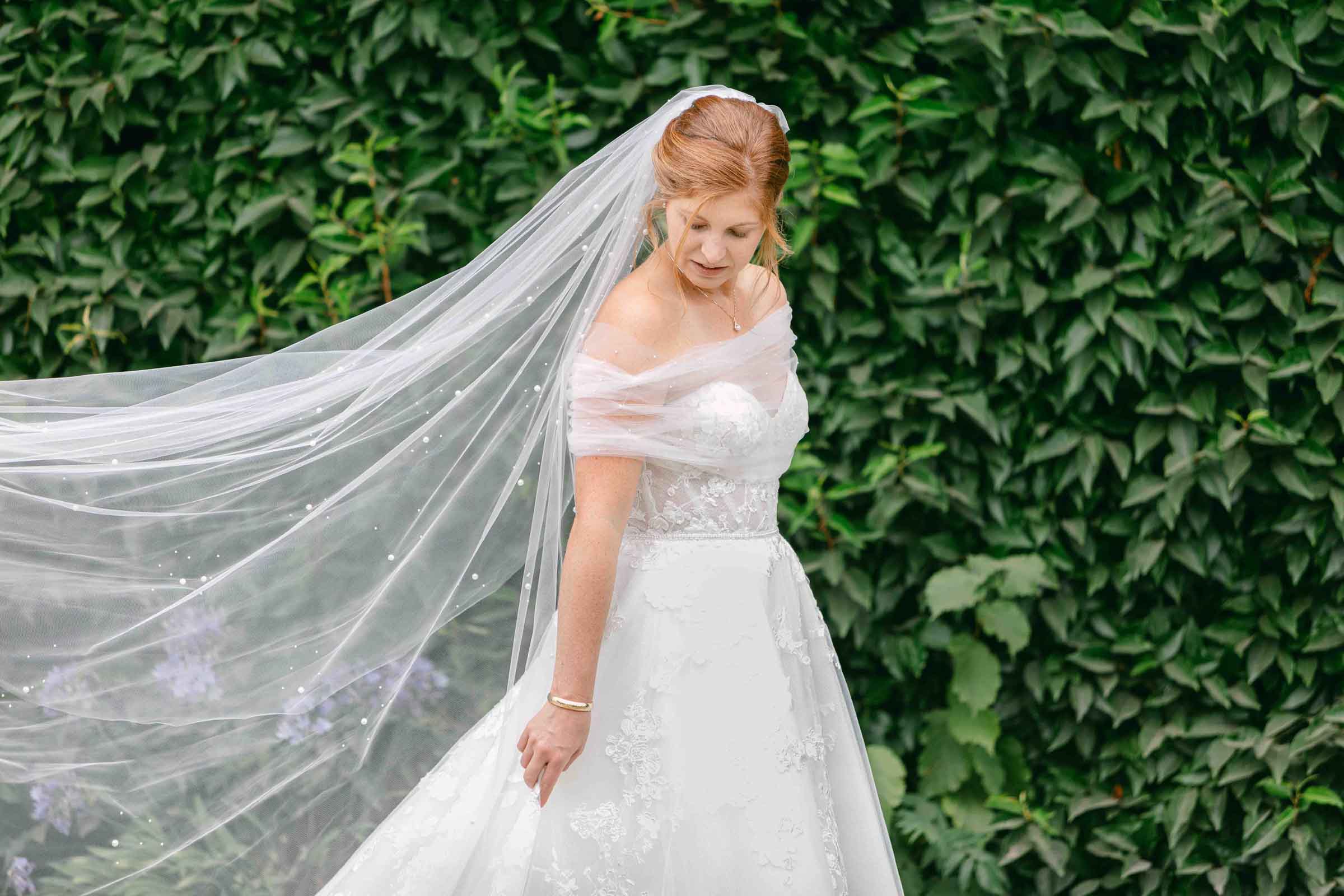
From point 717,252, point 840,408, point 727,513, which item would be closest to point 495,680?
point 727,513

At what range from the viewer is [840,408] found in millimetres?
3379

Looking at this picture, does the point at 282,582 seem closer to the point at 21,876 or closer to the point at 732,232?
the point at 21,876

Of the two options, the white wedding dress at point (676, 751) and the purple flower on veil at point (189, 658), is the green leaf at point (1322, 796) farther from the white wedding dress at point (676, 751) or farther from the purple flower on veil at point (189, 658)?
the purple flower on veil at point (189, 658)

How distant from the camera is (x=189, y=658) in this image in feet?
7.20

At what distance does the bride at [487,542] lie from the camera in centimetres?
202

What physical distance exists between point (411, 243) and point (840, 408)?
1217 millimetres

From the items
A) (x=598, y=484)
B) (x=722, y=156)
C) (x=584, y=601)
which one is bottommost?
(x=584, y=601)

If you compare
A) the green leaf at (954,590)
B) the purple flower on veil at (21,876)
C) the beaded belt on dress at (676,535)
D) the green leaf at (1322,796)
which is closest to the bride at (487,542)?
the beaded belt on dress at (676,535)

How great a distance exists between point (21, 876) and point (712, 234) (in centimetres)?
159

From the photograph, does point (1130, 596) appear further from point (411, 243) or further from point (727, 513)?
point (411, 243)

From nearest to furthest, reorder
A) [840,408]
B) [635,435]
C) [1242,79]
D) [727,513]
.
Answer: [635,435]
[727,513]
[1242,79]
[840,408]

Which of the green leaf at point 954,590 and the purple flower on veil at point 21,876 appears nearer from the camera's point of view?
the purple flower on veil at point 21,876

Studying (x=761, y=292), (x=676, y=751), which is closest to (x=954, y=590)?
(x=761, y=292)

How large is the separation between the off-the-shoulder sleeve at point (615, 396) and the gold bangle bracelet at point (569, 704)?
37 cm
